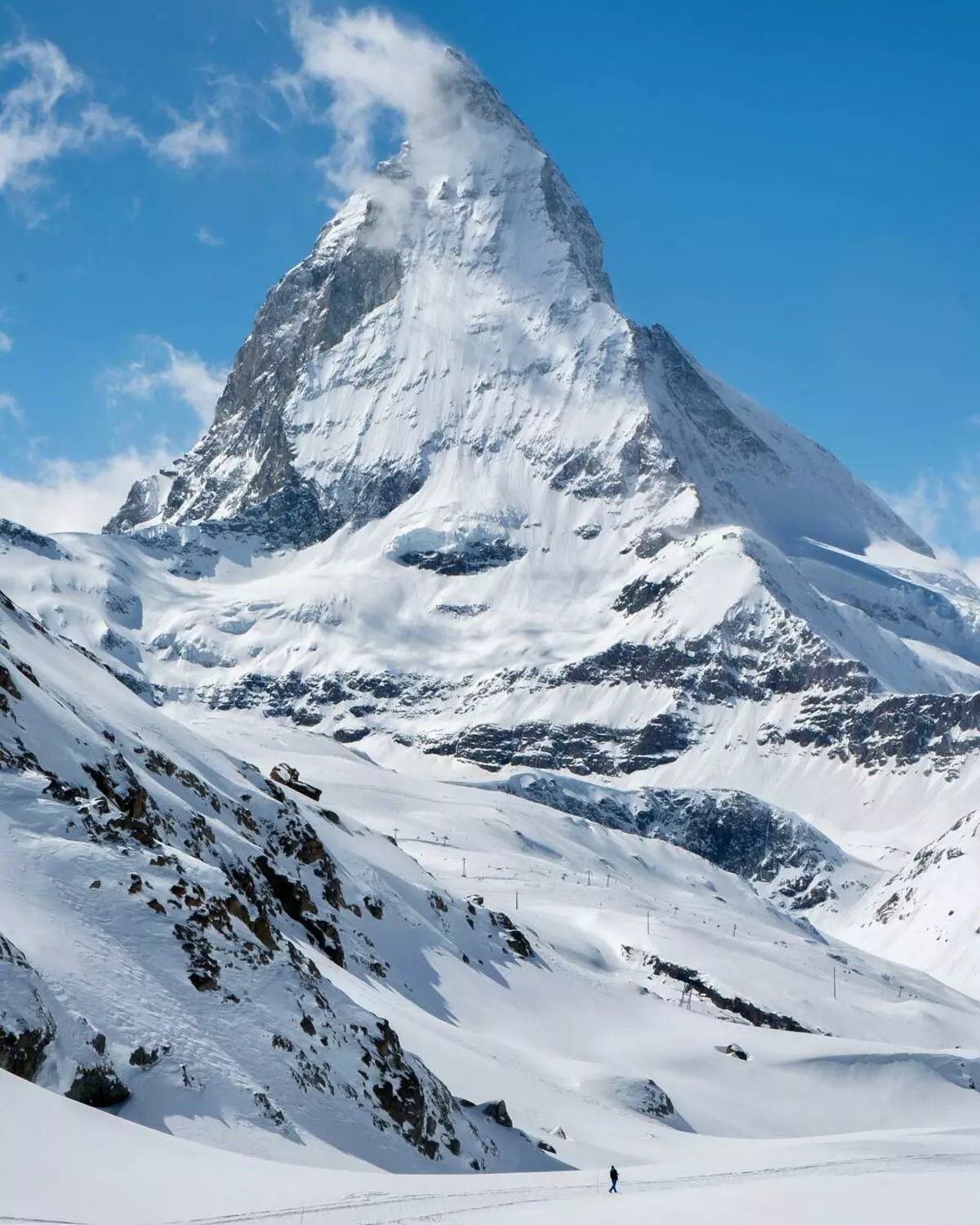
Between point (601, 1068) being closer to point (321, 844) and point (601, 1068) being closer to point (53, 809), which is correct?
point (321, 844)

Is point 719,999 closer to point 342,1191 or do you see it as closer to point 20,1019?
point 342,1191

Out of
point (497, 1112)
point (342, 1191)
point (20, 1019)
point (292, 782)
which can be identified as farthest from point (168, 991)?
point (292, 782)

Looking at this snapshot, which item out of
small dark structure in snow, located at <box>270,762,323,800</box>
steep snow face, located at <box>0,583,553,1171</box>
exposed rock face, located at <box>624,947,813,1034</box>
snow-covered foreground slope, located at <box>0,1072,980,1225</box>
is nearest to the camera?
snow-covered foreground slope, located at <box>0,1072,980,1225</box>

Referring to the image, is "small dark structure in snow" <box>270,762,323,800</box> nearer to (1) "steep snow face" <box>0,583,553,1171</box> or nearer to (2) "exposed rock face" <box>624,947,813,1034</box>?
(2) "exposed rock face" <box>624,947,813,1034</box>

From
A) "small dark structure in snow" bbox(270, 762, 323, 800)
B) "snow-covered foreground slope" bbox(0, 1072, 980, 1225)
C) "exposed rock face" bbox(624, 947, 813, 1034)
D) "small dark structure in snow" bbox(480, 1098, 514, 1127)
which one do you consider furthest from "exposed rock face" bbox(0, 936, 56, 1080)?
"exposed rock face" bbox(624, 947, 813, 1034)

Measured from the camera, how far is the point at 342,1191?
96.3 feet

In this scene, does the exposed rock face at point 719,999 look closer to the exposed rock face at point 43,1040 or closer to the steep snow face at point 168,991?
the steep snow face at point 168,991

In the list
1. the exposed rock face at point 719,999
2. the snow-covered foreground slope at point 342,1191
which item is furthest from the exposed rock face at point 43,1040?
the exposed rock face at point 719,999

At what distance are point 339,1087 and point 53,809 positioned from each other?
10777mm

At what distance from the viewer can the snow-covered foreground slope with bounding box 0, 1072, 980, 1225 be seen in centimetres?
2530

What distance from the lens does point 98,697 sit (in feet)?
229

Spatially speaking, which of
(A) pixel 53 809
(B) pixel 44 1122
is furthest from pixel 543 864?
(B) pixel 44 1122

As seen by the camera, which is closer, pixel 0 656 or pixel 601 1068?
pixel 0 656

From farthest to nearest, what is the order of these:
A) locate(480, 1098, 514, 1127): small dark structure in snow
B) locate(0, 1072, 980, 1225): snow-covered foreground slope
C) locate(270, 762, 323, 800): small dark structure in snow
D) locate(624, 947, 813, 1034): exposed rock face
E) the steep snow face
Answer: locate(624, 947, 813, 1034): exposed rock face < locate(270, 762, 323, 800): small dark structure in snow < locate(480, 1098, 514, 1127): small dark structure in snow < the steep snow face < locate(0, 1072, 980, 1225): snow-covered foreground slope
